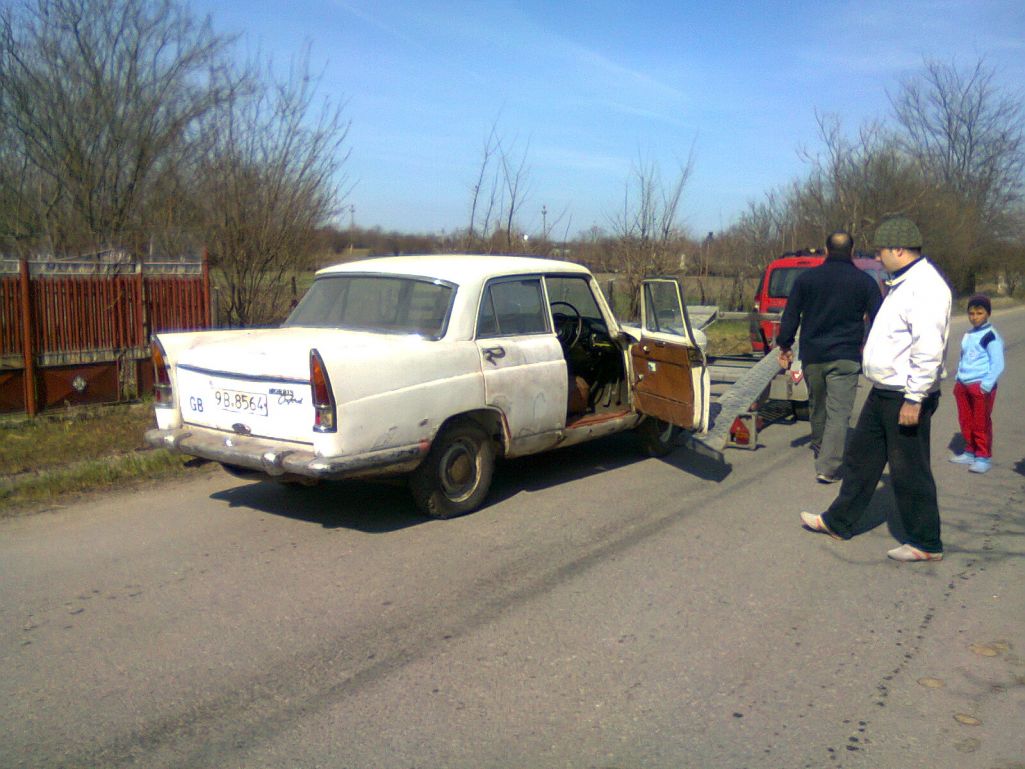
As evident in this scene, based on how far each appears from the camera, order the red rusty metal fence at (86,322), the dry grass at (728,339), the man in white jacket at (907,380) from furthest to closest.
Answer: the dry grass at (728,339) < the red rusty metal fence at (86,322) < the man in white jacket at (907,380)

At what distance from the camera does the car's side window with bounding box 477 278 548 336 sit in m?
6.54

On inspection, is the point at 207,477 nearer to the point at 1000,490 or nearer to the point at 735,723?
the point at 735,723

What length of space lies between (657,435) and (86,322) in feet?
22.3

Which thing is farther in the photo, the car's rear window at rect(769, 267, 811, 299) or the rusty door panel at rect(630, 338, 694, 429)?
the car's rear window at rect(769, 267, 811, 299)

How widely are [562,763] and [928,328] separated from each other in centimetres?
328

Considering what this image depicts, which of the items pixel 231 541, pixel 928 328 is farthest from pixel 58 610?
pixel 928 328

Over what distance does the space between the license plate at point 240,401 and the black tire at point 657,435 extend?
11.8 feet

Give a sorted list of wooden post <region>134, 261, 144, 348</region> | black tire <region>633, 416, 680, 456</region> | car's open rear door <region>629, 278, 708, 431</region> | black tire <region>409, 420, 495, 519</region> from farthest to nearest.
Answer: wooden post <region>134, 261, 144, 348</region> → black tire <region>633, 416, 680, 456</region> → car's open rear door <region>629, 278, 708, 431</region> → black tire <region>409, 420, 495, 519</region>

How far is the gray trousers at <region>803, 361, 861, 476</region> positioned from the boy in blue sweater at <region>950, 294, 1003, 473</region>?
1.47m

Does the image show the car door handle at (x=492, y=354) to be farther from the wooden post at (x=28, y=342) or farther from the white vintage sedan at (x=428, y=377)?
the wooden post at (x=28, y=342)

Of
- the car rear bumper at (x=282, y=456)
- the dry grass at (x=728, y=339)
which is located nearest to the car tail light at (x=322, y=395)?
the car rear bumper at (x=282, y=456)

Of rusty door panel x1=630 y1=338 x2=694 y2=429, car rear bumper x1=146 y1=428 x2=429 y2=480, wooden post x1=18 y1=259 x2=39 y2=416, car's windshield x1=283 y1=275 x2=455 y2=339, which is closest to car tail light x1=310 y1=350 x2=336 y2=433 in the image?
car rear bumper x1=146 y1=428 x2=429 y2=480

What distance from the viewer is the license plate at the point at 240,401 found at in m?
5.65

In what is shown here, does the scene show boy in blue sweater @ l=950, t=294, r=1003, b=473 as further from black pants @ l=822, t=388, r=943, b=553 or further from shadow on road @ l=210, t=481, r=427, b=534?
shadow on road @ l=210, t=481, r=427, b=534
